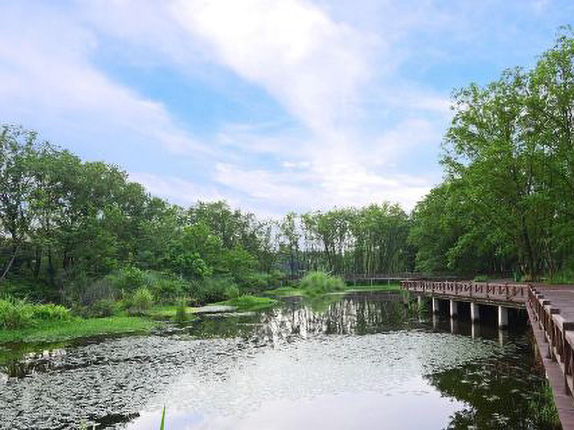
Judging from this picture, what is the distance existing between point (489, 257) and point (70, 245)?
52.2 m

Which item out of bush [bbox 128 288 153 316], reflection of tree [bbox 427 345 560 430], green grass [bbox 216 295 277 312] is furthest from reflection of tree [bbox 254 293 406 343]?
reflection of tree [bbox 427 345 560 430]

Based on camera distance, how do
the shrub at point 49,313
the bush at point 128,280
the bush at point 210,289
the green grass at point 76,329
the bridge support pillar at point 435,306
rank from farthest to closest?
the bush at point 210,289 → the bush at point 128,280 → the bridge support pillar at point 435,306 → the shrub at point 49,313 → the green grass at point 76,329

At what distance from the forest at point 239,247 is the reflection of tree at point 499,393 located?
17.4m

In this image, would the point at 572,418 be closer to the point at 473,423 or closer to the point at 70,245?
the point at 473,423

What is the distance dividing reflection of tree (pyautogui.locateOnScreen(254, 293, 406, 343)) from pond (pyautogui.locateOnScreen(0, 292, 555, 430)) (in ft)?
5.93

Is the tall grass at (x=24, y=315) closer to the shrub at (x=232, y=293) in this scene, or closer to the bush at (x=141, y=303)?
the bush at (x=141, y=303)

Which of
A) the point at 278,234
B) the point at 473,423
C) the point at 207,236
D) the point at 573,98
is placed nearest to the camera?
the point at 473,423

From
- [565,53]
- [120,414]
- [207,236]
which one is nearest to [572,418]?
[120,414]

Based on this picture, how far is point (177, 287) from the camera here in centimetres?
4616

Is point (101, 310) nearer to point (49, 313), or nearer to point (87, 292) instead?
point (87, 292)

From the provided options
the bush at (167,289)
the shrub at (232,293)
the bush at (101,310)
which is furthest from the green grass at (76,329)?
the shrub at (232,293)

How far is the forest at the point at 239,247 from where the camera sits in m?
31.6

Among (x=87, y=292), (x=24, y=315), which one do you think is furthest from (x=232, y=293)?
(x=24, y=315)

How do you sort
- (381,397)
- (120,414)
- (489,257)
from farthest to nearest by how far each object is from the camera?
(489,257) < (381,397) < (120,414)
